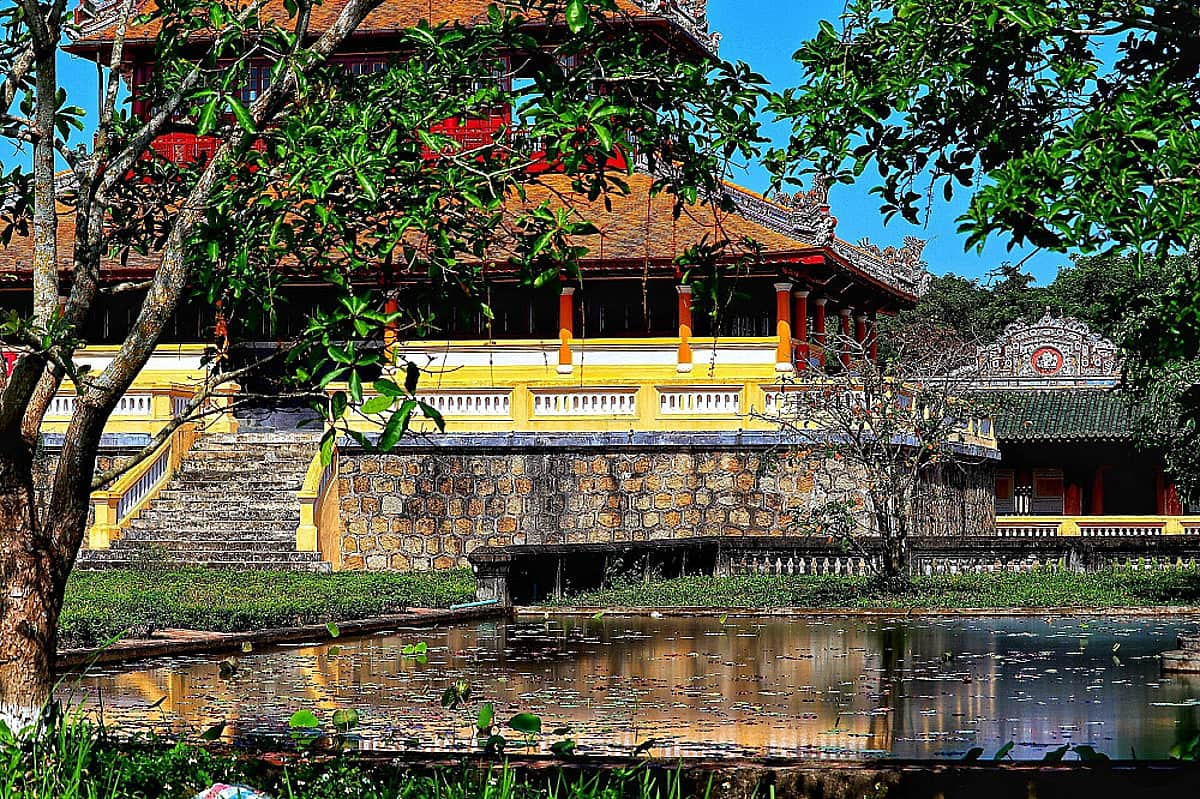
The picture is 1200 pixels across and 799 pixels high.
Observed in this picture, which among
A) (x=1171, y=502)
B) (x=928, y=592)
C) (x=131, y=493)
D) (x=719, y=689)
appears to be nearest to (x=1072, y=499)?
(x=1171, y=502)

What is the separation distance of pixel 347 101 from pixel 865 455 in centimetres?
1600

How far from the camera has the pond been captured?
9.86 meters

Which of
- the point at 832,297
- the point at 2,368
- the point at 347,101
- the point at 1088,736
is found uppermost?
the point at 832,297

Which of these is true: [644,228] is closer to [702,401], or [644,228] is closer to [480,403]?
[702,401]

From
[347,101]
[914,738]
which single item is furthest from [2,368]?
[914,738]

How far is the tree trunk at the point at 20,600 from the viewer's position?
7.14 m

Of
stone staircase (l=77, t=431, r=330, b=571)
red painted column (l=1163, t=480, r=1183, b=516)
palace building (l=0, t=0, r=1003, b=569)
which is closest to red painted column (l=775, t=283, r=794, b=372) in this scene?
palace building (l=0, t=0, r=1003, b=569)

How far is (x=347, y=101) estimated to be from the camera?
6.89 metres

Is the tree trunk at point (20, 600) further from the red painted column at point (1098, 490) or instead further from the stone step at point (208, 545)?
the red painted column at point (1098, 490)

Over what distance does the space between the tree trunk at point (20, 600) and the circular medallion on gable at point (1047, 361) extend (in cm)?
3624

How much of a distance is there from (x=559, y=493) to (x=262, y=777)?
65.9 ft

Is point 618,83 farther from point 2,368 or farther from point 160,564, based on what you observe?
point 160,564

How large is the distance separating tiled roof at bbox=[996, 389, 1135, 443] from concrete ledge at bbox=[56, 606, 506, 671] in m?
23.5

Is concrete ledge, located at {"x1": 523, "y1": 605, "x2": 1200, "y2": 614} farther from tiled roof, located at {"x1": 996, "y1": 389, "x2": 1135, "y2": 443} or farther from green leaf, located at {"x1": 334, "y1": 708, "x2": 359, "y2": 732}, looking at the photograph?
tiled roof, located at {"x1": 996, "y1": 389, "x2": 1135, "y2": 443}
